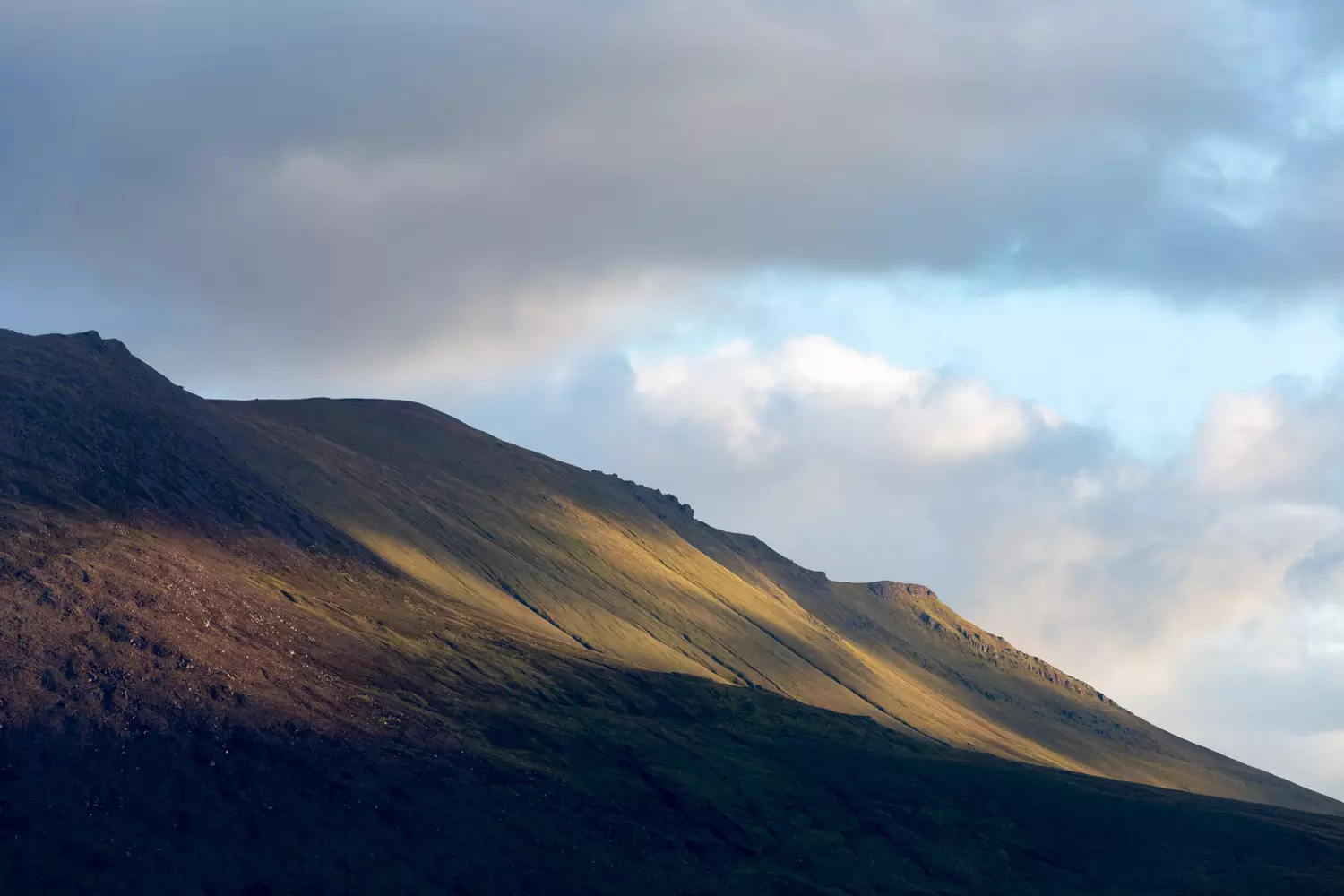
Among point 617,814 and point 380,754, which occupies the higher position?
point 617,814

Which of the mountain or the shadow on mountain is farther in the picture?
the mountain

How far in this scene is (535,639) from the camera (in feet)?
604

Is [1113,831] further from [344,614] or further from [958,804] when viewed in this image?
[344,614]

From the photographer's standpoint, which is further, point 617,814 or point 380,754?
point 617,814

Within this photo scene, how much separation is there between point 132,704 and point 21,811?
65.2 ft

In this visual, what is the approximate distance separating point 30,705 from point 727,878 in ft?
210

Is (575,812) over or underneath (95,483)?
underneath

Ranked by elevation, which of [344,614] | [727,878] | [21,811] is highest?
[344,614]

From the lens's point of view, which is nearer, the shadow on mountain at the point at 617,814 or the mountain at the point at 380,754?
the shadow on mountain at the point at 617,814

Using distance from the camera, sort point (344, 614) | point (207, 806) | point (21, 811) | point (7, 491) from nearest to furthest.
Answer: point (21, 811) → point (207, 806) → point (7, 491) → point (344, 614)

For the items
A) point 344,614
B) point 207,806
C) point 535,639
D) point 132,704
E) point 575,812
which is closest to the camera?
point 207,806

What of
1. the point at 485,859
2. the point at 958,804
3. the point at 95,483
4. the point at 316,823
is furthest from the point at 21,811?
the point at 958,804

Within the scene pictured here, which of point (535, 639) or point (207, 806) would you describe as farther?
point (535, 639)

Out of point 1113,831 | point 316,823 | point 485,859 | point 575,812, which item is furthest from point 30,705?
point 1113,831
